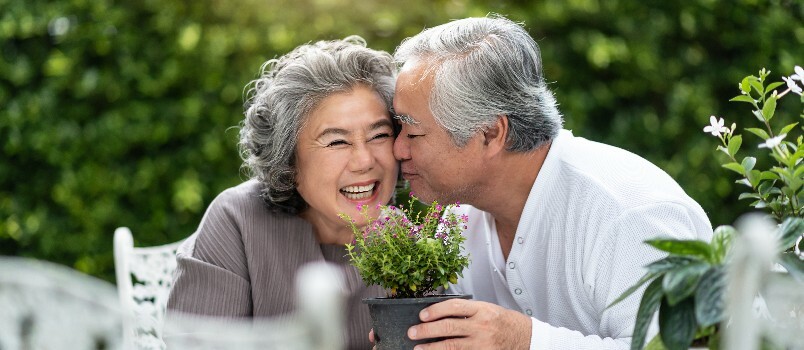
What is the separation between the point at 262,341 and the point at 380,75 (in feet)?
5.46

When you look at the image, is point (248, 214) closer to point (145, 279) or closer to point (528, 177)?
point (145, 279)

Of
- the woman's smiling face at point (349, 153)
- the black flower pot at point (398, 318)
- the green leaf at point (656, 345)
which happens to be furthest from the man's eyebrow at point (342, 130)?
the green leaf at point (656, 345)

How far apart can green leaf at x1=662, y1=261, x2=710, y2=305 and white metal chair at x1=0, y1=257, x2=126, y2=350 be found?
785 mm

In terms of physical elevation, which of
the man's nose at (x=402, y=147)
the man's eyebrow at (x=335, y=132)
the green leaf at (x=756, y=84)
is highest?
the green leaf at (x=756, y=84)

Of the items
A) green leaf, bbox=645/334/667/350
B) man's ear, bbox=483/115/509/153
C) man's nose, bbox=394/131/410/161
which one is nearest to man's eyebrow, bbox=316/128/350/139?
man's nose, bbox=394/131/410/161

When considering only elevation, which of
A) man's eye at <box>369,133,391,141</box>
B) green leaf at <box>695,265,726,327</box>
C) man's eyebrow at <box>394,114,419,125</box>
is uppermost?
man's eyebrow at <box>394,114,419,125</box>

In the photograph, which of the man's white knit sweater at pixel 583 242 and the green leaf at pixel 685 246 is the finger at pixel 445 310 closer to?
the man's white knit sweater at pixel 583 242

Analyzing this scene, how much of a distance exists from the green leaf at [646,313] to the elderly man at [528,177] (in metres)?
0.75

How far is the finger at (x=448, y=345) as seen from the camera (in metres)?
1.94

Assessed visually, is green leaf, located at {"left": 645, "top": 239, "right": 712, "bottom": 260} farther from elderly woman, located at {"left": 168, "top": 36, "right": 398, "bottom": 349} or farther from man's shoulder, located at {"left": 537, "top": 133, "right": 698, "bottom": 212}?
elderly woman, located at {"left": 168, "top": 36, "right": 398, "bottom": 349}

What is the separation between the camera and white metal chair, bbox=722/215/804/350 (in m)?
1.15

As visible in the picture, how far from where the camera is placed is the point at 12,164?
4426 millimetres

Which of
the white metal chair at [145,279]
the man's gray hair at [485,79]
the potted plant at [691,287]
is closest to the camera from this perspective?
the potted plant at [691,287]

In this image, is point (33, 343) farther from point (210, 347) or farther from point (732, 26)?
point (732, 26)
